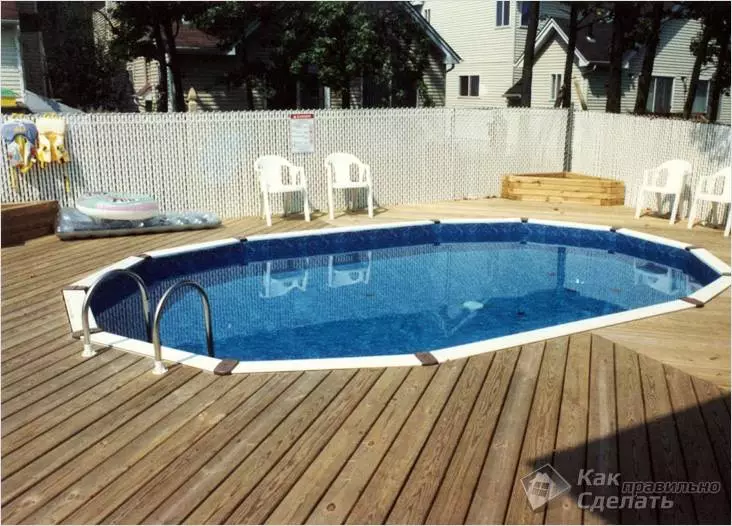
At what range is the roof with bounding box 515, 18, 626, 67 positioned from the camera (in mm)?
20953

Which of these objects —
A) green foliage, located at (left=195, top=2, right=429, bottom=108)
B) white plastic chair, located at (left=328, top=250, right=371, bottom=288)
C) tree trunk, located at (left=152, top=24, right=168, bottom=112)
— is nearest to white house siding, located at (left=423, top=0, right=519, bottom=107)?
green foliage, located at (left=195, top=2, right=429, bottom=108)

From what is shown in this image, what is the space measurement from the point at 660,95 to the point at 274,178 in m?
18.1

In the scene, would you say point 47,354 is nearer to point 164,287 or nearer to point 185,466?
point 185,466

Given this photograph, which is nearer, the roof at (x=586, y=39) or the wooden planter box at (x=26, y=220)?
the wooden planter box at (x=26, y=220)

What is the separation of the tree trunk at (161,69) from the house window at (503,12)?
12.5 metres

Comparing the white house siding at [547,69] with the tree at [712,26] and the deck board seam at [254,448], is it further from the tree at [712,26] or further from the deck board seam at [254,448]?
A: the deck board seam at [254,448]

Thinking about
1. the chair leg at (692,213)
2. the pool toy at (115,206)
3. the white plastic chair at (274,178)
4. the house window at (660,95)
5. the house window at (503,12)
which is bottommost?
the chair leg at (692,213)

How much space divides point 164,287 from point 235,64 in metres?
12.3

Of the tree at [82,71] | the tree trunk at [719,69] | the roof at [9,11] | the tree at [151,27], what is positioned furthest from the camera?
the tree at [82,71]

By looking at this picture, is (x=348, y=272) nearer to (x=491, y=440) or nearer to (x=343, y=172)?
(x=343, y=172)

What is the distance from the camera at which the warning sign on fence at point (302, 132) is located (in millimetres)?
10492

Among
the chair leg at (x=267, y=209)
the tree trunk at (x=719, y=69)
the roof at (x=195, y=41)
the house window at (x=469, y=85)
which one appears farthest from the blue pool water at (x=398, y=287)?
the house window at (x=469, y=85)

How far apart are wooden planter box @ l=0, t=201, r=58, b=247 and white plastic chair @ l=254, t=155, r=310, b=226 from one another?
2.92 metres

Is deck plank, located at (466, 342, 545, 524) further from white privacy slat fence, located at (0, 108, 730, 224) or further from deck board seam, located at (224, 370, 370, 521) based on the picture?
white privacy slat fence, located at (0, 108, 730, 224)
